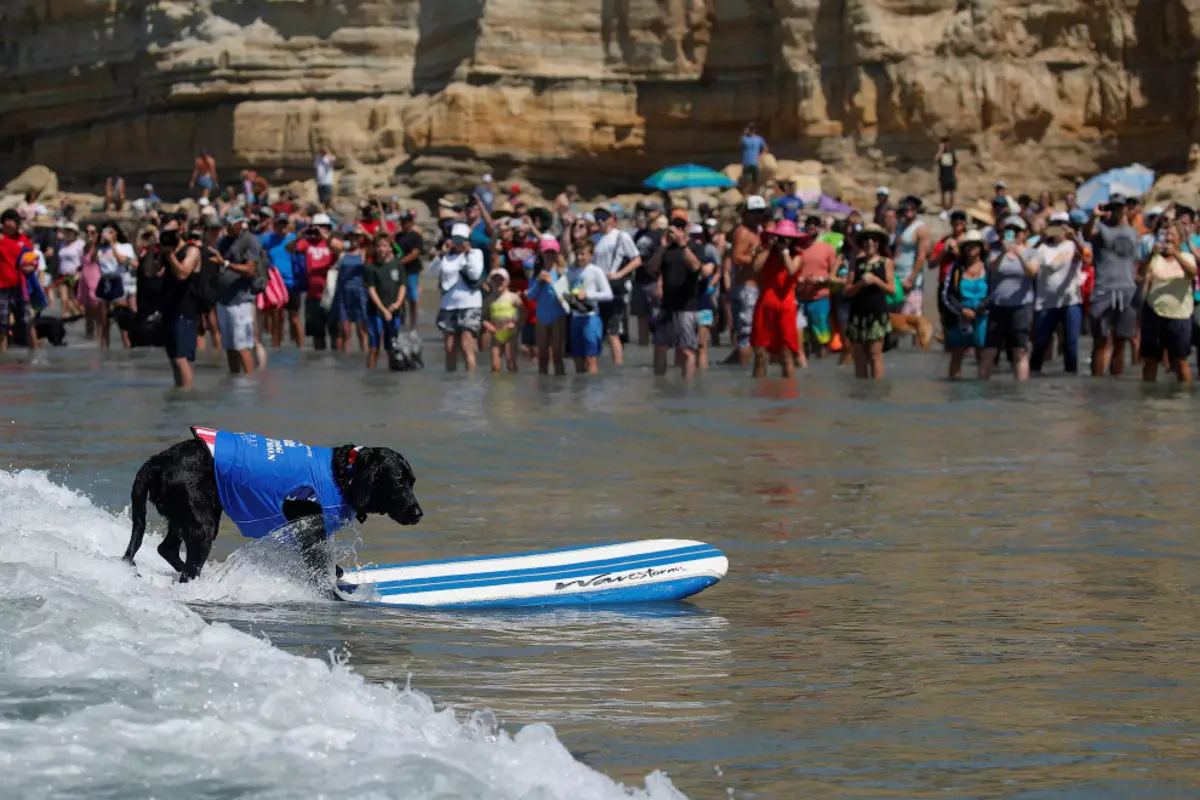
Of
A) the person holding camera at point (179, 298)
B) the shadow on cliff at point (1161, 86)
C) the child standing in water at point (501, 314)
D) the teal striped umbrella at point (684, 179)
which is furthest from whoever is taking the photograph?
the shadow on cliff at point (1161, 86)

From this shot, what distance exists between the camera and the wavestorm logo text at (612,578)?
343 inches

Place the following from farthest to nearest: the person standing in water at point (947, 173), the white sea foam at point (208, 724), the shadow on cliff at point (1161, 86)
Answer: the shadow on cliff at point (1161, 86), the person standing in water at point (947, 173), the white sea foam at point (208, 724)

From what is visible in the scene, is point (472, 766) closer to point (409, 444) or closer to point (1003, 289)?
point (409, 444)

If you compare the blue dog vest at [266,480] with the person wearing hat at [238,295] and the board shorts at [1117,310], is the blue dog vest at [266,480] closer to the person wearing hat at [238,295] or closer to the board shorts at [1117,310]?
the person wearing hat at [238,295]

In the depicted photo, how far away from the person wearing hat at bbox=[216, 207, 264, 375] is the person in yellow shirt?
8.16 metres

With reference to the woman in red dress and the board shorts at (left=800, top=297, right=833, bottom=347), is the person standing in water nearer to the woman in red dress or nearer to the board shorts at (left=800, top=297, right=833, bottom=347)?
the board shorts at (left=800, top=297, right=833, bottom=347)

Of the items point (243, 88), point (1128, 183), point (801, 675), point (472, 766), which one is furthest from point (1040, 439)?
point (243, 88)

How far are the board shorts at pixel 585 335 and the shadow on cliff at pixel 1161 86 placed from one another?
2427 centimetres

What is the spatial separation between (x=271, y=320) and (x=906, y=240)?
8253mm

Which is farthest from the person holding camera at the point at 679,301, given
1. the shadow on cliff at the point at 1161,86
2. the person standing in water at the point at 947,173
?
the shadow on cliff at the point at 1161,86

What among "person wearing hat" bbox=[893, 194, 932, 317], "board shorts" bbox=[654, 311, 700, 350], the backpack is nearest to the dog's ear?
the backpack

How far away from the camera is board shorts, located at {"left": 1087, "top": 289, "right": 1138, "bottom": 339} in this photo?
19.2m

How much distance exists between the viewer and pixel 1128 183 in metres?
33.1

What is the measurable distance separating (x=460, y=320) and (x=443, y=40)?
95.8 ft
